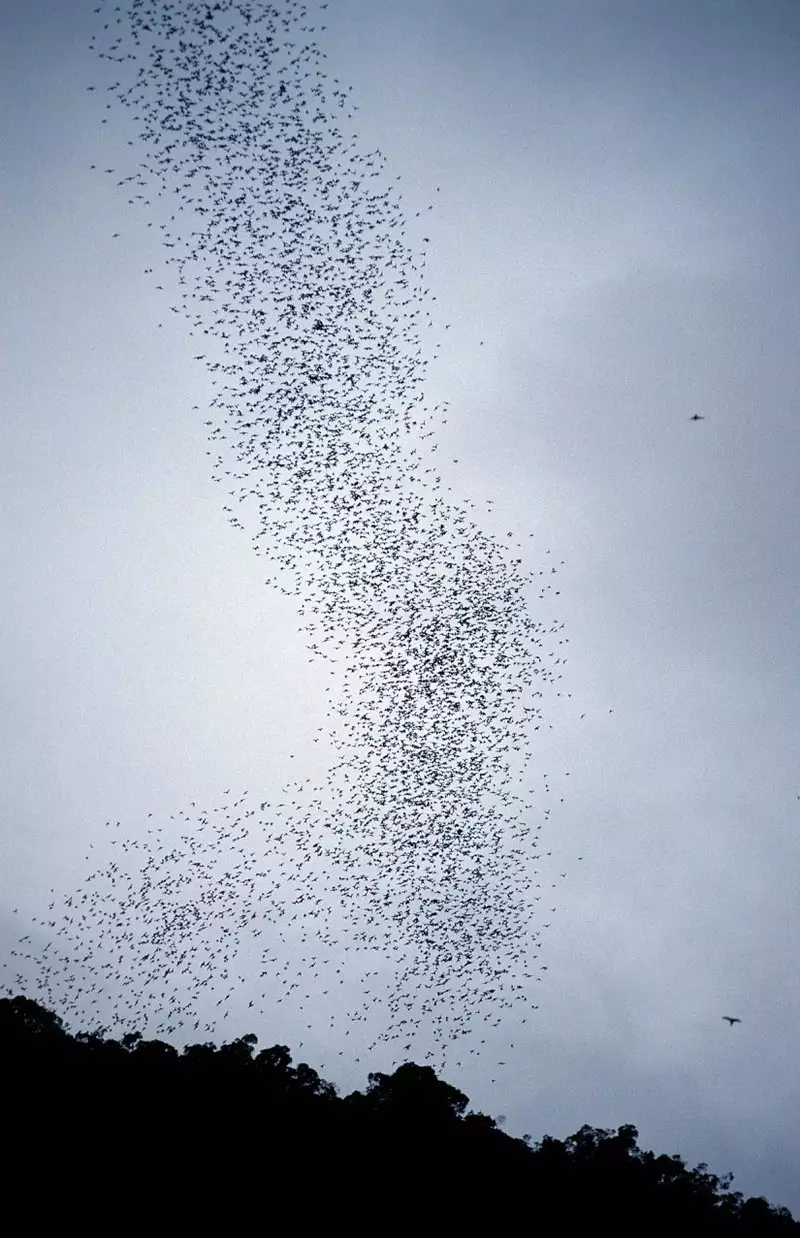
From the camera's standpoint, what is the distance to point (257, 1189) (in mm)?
29438

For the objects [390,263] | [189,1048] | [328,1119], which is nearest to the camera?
[390,263]

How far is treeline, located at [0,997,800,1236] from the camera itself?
2794 centimetres

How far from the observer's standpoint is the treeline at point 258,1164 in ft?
91.7

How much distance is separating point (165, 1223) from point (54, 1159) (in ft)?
12.6

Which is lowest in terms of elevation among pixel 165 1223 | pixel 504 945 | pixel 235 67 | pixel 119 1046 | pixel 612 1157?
Answer: pixel 165 1223

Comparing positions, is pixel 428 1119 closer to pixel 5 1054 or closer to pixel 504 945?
pixel 504 945

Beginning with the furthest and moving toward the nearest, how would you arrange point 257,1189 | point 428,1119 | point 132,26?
point 428,1119 < point 257,1189 < point 132,26

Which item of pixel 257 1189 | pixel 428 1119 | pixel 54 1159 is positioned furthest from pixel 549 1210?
pixel 54 1159

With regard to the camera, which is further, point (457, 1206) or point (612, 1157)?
point (612, 1157)

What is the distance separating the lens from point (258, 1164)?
30.4 m

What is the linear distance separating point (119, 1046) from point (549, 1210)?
1874cm

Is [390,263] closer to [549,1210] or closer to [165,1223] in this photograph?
[165,1223]

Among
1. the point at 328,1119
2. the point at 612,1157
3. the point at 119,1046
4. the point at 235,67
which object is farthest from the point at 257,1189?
the point at 235,67

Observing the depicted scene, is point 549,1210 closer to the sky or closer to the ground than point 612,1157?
closer to the ground
